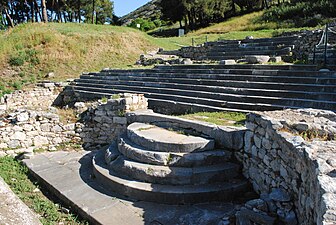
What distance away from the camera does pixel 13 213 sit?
13.7 ft

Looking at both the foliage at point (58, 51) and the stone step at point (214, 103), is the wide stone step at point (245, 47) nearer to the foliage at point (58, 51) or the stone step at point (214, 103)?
the stone step at point (214, 103)

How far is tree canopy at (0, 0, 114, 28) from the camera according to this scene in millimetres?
31609

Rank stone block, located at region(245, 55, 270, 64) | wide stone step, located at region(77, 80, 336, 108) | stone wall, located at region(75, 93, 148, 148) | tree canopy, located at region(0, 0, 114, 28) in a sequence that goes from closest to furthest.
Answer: wide stone step, located at region(77, 80, 336, 108) < stone wall, located at region(75, 93, 148, 148) < stone block, located at region(245, 55, 270, 64) < tree canopy, located at region(0, 0, 114, 28)

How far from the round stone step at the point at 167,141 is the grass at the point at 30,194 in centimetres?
182

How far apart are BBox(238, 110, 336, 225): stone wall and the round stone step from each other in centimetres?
75

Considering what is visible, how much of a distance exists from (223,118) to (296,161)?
11.7 ft

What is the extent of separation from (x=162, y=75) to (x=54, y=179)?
20.7 ft

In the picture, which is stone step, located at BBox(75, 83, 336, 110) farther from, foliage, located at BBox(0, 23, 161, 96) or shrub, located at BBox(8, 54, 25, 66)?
shrub, located at BBox(8, 54, 25, 66)

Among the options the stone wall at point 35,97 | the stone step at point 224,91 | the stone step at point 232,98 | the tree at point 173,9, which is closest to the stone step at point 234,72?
the stone step at point 224,91

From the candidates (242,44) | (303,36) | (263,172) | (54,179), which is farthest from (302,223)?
(242,44)

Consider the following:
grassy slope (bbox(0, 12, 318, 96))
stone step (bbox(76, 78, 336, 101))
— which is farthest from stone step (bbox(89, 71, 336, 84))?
grassy slope (bbox(0, 12, 318, 96))

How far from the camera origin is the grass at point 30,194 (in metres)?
5.05

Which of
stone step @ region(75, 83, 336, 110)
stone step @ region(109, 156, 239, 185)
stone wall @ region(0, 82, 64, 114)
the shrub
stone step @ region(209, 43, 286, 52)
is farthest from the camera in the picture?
the shrub

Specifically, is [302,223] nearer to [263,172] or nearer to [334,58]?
[263,172]
